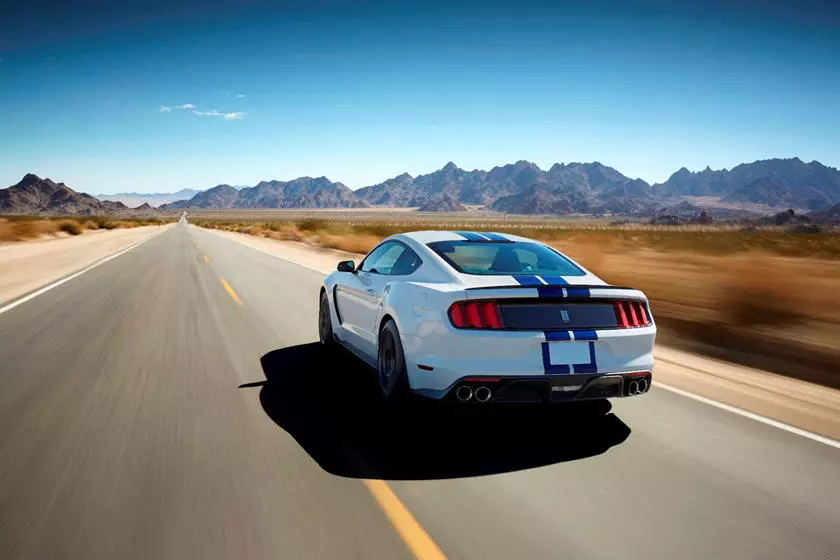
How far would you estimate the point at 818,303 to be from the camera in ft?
32.7

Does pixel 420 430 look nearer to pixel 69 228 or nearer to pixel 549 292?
pixel 549 292

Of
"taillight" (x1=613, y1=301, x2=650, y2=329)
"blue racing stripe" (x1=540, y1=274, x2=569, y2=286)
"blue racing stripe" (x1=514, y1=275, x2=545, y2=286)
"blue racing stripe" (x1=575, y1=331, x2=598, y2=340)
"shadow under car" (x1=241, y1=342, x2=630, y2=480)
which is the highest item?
"blue racing stripe" (x1=514, y1=275, x2=545, y2=286)

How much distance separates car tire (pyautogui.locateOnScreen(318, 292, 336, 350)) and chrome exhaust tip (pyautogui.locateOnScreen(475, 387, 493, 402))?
11.1 ft

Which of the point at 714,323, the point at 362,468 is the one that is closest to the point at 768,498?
the point at 362,468

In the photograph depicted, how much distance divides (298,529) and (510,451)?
1.82 m

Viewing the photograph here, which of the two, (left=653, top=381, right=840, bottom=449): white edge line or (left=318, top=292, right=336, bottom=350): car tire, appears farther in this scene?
(left=318, top=292, right=336, bottom=350): car tire

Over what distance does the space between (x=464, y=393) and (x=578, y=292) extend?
44.0 inches

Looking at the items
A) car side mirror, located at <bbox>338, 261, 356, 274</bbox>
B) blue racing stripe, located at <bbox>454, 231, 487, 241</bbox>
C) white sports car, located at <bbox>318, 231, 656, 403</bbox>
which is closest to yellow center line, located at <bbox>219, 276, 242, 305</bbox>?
car side mirror, located at <bbox>338, 261, 356, 274</bbox>

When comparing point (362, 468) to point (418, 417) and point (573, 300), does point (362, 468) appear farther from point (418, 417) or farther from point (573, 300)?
point (573, 300)

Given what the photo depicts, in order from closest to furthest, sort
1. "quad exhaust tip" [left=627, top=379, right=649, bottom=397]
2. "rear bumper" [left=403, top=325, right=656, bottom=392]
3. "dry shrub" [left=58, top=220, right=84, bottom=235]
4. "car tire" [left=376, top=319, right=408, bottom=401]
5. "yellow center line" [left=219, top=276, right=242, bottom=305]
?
"rear bumper" [left=403, top=325, right=656, bottom=392] < "quad exhaust tip" [left=627, top=379, right=649, bottom=397] < "car tire" [left=376, top=319, right=408, bottom=401] < "yellow center line" [left=219, top=276, right=242, bottom=305] < "dry shrub" [left=58, top=220, right=84, bottom=235]

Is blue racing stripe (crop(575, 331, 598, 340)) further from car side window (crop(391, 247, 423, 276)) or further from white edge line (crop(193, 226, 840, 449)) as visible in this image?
car side window (crop(391, 247, 423, 276))

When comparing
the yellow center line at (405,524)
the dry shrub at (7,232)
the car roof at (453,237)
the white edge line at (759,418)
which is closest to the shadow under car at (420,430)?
the yellow center line at (405,524)

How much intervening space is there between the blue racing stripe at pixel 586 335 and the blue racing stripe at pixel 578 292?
27cm

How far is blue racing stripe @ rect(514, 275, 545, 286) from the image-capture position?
4914 mm
